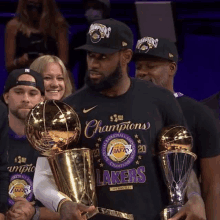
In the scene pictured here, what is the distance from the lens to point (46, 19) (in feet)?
16.0

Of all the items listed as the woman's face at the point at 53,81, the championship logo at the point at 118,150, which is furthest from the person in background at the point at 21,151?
the championship logo at the point at 118,150

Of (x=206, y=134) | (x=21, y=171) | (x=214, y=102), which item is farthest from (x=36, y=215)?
(x=214, y=102)

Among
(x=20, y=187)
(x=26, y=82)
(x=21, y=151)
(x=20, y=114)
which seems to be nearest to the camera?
(x=20, y=187)

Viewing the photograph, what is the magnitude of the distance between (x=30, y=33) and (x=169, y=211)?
2372mm

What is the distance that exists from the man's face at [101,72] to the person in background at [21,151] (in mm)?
692

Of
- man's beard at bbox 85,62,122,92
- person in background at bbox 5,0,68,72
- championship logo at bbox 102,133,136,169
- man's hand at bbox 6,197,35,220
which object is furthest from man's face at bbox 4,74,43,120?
championship logo at bbox 102,133,136,169

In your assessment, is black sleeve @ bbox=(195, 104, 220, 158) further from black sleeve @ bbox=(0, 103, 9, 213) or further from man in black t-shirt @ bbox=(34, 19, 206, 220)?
black sleeve @ bbox=(0, 103, 9, 213)

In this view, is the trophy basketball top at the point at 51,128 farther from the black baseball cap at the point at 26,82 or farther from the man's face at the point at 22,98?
the black baseball cap at the point at 26,82

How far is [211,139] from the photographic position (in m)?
3.44

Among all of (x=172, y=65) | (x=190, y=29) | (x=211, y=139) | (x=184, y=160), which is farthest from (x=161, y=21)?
(x=184, y=160)

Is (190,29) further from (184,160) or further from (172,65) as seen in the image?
(184,160)

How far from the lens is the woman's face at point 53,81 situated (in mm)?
4348

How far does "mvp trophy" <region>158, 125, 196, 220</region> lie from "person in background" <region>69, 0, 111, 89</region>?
2.12 meters

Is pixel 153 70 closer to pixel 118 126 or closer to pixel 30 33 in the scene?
pixel 118 126
